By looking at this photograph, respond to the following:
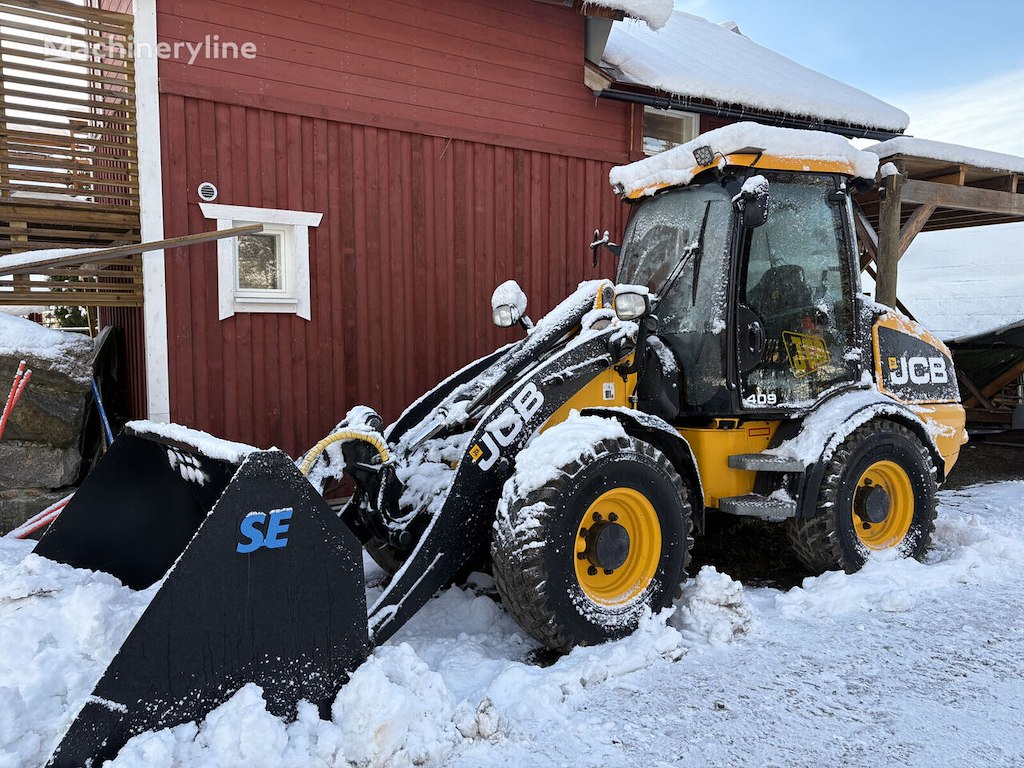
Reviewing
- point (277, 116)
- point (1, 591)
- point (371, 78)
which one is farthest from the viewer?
point (371, 78)

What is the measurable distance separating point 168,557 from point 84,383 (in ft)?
9.15

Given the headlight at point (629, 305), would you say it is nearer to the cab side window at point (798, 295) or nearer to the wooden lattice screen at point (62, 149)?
the cab side window at point (798, 295)

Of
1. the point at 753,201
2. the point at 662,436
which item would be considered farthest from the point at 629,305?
the point at 753,201

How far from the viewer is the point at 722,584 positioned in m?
3.74

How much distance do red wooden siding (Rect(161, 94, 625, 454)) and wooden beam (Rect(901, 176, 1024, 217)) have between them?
3.35 meters

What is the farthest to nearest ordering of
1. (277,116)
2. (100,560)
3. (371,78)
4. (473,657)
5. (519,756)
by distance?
(371,78), (277,116), (100,560), (473,657), (519,756)

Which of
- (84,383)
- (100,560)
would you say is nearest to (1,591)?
(100,560)

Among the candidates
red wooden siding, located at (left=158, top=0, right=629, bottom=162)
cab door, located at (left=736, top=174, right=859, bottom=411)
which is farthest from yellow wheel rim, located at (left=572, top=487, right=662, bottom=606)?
red wooden siding, located at (left=158, top=0, right=629, bottom=162)

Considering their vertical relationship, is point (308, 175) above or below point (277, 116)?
below

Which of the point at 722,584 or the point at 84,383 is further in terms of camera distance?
the point at 84,383

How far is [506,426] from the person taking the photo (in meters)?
3.47

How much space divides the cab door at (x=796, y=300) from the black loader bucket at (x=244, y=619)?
8.39 ft

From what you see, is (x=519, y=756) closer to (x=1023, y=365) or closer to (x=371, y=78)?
(x=371, y=78)

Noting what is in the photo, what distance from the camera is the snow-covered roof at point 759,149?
4121mm
